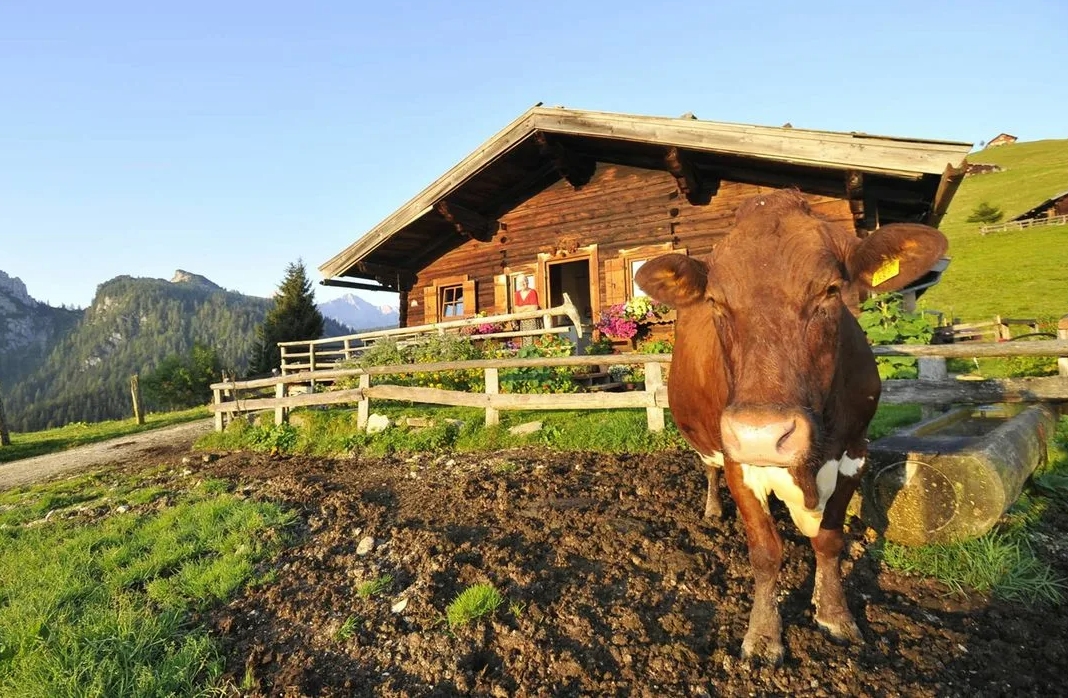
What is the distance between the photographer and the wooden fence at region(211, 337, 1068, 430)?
4508 millimetres

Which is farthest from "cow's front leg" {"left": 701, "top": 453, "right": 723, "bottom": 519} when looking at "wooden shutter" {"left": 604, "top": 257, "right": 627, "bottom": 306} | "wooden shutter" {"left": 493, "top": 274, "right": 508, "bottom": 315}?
"wooden shutter" {"left": 493, "top": 274, "right": 508, "bottom": 315}

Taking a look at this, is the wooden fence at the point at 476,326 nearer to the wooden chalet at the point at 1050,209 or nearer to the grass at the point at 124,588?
A: the grass at the point at 124,588

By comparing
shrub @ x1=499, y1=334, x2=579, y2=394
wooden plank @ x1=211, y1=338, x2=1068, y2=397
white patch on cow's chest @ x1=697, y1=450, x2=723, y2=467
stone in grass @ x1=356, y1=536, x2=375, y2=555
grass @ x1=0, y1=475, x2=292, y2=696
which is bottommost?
grass @ x1=0, y1=475, x2=292, y2=696

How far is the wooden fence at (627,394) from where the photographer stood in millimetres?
4508

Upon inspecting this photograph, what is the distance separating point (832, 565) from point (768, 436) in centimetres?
143

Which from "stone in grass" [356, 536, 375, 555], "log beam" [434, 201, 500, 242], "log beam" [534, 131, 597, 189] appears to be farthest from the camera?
"log beam" [434, 201, 500, 242]

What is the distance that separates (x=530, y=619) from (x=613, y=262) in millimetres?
9794

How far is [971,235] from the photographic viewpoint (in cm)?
5103

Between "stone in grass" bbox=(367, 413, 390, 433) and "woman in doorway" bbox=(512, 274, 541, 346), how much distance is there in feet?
13.3

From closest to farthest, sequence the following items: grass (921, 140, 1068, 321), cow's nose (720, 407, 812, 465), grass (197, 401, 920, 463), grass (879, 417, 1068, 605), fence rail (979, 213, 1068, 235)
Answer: cow's nose (720, 407, 812, 465) → grass (879, 417, 1068, 605) → grass (197, 401, 920, 463) → grass (921, 140, 1068, 321) → fence rail (979, 213, 1068, 235)

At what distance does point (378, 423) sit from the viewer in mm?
8281

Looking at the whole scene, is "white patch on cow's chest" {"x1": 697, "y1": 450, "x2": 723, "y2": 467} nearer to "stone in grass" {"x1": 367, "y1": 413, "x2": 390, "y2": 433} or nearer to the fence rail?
"stone in grass" {"x1": 367, "y1": 413, "x2": 390, "y2": 433}

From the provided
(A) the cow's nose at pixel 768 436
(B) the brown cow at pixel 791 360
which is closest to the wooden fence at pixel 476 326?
(B) the brown cow at pixel 791 360

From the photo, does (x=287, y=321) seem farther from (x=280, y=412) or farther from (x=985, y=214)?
(x=985, y=214)
